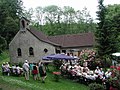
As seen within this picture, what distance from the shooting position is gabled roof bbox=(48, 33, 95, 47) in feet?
160

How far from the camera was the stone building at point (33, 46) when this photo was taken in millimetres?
44656

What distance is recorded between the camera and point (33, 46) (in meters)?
45.2

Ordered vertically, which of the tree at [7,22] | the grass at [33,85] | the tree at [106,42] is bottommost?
the grass at [33,85]

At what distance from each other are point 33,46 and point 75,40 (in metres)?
8.86

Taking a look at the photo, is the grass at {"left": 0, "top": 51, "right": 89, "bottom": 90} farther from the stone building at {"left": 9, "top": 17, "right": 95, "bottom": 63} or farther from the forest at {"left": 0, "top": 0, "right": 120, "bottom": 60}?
the forest at {"left": 0, "top": 0, "right": 120, "bottom": 60}

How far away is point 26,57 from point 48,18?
3990 cm

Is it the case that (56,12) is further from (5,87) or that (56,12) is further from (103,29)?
(5,87)

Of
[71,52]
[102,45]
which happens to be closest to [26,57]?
[71,52]

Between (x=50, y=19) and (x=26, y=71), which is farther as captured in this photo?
(x=50, y=19)

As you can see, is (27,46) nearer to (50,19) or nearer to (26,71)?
(26,71)

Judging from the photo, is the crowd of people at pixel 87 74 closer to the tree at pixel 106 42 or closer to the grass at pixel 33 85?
the grass at pixel 33 85

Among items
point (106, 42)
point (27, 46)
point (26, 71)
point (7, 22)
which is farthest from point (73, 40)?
point (26, 71)

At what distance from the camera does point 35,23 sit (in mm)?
87438

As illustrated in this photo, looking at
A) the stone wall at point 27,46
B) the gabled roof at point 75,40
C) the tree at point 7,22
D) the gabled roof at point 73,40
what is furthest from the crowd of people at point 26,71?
the tree at point 7,22
